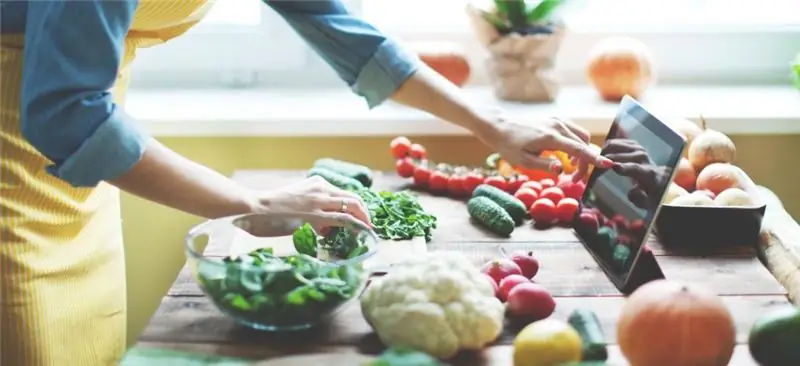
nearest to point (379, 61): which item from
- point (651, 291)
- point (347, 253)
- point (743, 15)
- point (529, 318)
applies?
point (347, 253)

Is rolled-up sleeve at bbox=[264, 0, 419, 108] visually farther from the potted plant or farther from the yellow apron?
the potted plant

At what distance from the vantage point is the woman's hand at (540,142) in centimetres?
145

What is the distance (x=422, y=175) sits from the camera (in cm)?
172

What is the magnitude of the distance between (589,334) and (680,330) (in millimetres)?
108

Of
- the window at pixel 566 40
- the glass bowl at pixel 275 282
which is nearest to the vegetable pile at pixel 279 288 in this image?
the glass bowl at pixel 275 282

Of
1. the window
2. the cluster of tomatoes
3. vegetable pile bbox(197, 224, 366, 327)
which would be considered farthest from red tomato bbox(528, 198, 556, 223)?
the window

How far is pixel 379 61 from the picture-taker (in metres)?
1.54

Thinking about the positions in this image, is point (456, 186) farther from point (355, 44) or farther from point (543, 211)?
point (355, 44)

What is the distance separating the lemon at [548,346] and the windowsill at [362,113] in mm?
955

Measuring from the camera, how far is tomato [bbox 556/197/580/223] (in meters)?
1.55

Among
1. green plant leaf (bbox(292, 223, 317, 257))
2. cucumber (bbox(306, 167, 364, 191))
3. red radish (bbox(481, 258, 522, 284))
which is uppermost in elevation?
green plant leaf (bbox(292, 223, 317, 257))

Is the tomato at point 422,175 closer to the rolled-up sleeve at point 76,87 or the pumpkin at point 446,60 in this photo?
the pumpkin at point 446,60

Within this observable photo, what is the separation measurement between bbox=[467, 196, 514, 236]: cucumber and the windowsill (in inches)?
17.0

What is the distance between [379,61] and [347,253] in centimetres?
39
